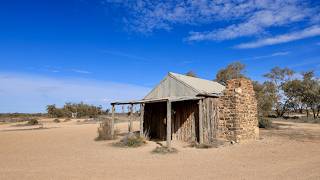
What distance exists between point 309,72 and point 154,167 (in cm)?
4080

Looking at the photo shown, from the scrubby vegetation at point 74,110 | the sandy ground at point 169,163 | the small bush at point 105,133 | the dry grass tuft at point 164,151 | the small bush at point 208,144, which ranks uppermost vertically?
the scrubby vegetation at point 74,110

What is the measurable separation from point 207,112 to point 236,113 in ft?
4.59

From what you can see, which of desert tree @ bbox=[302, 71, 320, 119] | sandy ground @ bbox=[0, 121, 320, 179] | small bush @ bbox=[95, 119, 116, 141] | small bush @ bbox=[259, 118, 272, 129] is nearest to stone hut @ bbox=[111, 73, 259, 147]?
small bush @ bbox=[95, 119, 116, 141]

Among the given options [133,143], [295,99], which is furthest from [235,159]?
[295,99]

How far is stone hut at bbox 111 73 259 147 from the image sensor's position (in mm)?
14469

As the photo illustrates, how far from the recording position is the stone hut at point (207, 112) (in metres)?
14.5

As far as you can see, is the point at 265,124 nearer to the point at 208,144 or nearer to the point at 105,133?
the point at 208,144

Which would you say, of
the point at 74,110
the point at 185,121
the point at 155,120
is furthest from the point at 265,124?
the point at 74,110

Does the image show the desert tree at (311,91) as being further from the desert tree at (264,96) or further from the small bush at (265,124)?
the small bush at (265,124)

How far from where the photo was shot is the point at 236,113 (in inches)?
572

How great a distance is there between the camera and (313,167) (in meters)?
8.71

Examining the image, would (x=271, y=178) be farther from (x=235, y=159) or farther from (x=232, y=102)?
(x=232, y=102)

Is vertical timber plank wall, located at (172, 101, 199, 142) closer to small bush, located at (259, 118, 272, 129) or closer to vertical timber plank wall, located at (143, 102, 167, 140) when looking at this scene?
vertical timber plank wall, located at (143, 102, 167, 140)

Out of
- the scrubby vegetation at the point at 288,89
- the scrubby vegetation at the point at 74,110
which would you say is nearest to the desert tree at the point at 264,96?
the scrubby vegetation at the point at 288,89
